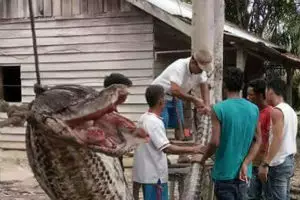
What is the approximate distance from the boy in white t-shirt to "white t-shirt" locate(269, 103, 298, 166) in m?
1.61

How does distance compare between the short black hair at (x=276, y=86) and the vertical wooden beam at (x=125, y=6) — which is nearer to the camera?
the short black hair at (x=276, y=86)

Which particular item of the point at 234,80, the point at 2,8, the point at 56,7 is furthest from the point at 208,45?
the point at 2,8

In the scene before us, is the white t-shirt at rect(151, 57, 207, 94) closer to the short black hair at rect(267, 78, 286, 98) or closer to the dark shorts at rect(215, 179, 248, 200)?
the short black hair at rect(267, 78, 286, 98)

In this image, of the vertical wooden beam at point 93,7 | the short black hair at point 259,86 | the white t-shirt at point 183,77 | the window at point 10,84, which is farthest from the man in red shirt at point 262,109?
the window at point 10,84

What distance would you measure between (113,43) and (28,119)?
413 inches

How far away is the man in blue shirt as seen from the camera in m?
4.25

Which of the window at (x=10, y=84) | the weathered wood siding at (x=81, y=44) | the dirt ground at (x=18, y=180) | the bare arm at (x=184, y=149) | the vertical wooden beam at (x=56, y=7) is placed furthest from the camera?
the window at (x=10, y=84)

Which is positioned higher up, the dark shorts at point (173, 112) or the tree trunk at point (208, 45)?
the tree trunk at point (208, 45)

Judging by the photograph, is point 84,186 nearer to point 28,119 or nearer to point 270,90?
point 28,119

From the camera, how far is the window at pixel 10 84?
13594mm

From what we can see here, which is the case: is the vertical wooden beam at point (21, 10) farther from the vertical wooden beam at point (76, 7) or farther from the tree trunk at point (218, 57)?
the tree trunk at point (218, 57)

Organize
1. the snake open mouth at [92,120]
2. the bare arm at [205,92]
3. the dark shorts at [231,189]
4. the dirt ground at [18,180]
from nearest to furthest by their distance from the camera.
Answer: the snake open mouth at [92,120]
the dark shorts at [231,189]
the bare arm at [205,92]
the dirt ground at [18,180]

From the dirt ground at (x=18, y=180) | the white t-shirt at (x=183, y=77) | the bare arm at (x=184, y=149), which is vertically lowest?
the dirt ground at (x=18, y=180)

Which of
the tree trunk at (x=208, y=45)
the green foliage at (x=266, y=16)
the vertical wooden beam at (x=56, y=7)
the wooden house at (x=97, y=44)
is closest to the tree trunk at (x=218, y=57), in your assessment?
the tree trunk at (x=208, y=45)
